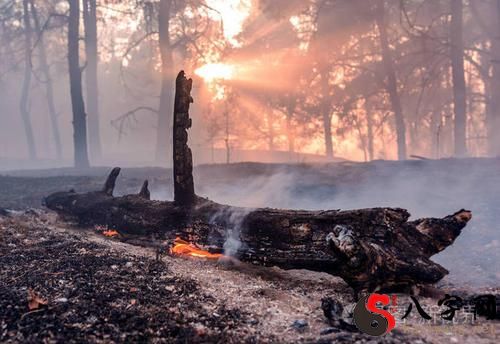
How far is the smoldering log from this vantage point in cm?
440

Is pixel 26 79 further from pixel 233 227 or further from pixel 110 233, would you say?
pixel 233 227

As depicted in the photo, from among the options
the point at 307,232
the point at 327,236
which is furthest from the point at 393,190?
the point at 327,236

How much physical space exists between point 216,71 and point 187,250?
23.8 meters

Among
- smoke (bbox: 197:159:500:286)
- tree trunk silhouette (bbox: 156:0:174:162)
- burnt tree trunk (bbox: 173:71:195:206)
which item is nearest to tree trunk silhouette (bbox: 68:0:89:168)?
tree trunk silhouette (bbox: 156:0:174:162)

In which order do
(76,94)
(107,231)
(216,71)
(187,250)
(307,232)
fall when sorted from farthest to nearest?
(216,71)
(76,94)
(107,231)
(187,250)
(307,232)

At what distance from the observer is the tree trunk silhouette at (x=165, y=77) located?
24.7m

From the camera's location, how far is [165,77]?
25.0 meters

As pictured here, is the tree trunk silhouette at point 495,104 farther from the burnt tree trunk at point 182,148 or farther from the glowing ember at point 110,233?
the glowing ember at point 110,233

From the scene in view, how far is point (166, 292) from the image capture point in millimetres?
4465

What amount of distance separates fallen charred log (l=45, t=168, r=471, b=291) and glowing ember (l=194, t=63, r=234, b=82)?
21155mm

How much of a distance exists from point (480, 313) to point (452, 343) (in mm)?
915

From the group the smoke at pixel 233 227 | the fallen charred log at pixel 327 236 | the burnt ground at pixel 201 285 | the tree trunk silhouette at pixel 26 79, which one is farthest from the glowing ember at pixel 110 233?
the tree trunk silhouette at pixel 26 79

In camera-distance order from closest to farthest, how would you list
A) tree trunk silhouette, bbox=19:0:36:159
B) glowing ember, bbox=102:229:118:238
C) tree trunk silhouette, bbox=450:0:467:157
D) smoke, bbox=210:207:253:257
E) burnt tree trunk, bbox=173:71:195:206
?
smoke, bbox=210:207:253:257 → burnt tree trunk, bbox=173:71:195:206 → glowing ember, bbox=102:229:118:238 → tree trunk silhouette, bbox=450:0:467:157 → tree trunk silhouette, bbox=19:0:36:159

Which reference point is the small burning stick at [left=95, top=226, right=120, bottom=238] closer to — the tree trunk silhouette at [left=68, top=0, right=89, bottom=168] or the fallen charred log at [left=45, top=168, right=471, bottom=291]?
the fallen charred log at [left=45, top=168, right=471, bottom=291]
